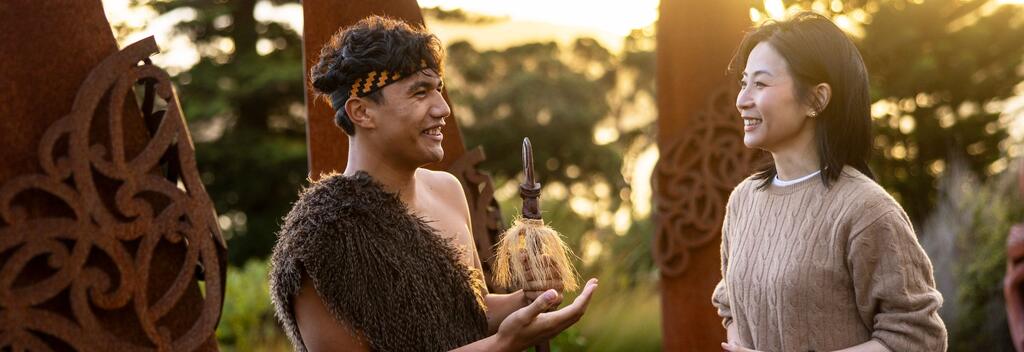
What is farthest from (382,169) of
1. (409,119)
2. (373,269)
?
(373,269)

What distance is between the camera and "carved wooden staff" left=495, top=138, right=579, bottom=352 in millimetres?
2496

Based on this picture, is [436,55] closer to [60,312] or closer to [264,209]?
[60,312]

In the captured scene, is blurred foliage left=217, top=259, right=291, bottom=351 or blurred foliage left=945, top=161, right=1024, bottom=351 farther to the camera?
blurred foliage left=217, top=259, right=291, bottom=351

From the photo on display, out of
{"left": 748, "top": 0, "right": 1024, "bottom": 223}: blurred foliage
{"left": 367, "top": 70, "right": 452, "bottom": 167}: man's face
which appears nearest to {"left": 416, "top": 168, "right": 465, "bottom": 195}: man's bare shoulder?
{"left": 367, "top": 70, "right": 452, "bottom": 167}: man's face

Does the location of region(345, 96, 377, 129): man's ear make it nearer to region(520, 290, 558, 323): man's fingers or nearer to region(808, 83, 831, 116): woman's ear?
region(520, 290, 558, 323): man's fingers

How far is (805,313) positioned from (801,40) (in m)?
0.62

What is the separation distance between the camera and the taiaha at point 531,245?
98.3 inches

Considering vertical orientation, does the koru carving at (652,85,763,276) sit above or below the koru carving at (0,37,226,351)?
below

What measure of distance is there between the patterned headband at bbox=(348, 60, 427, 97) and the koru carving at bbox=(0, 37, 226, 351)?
0.82 meters

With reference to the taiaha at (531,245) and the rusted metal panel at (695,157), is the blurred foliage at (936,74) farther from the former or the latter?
the taiaha at (531,245)

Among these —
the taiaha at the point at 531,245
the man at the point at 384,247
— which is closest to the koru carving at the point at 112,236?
the man at the point at 384,247

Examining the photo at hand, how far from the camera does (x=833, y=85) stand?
2.60 m

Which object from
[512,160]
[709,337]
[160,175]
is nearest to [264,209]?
[512,160]

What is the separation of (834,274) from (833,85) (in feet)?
1.41
